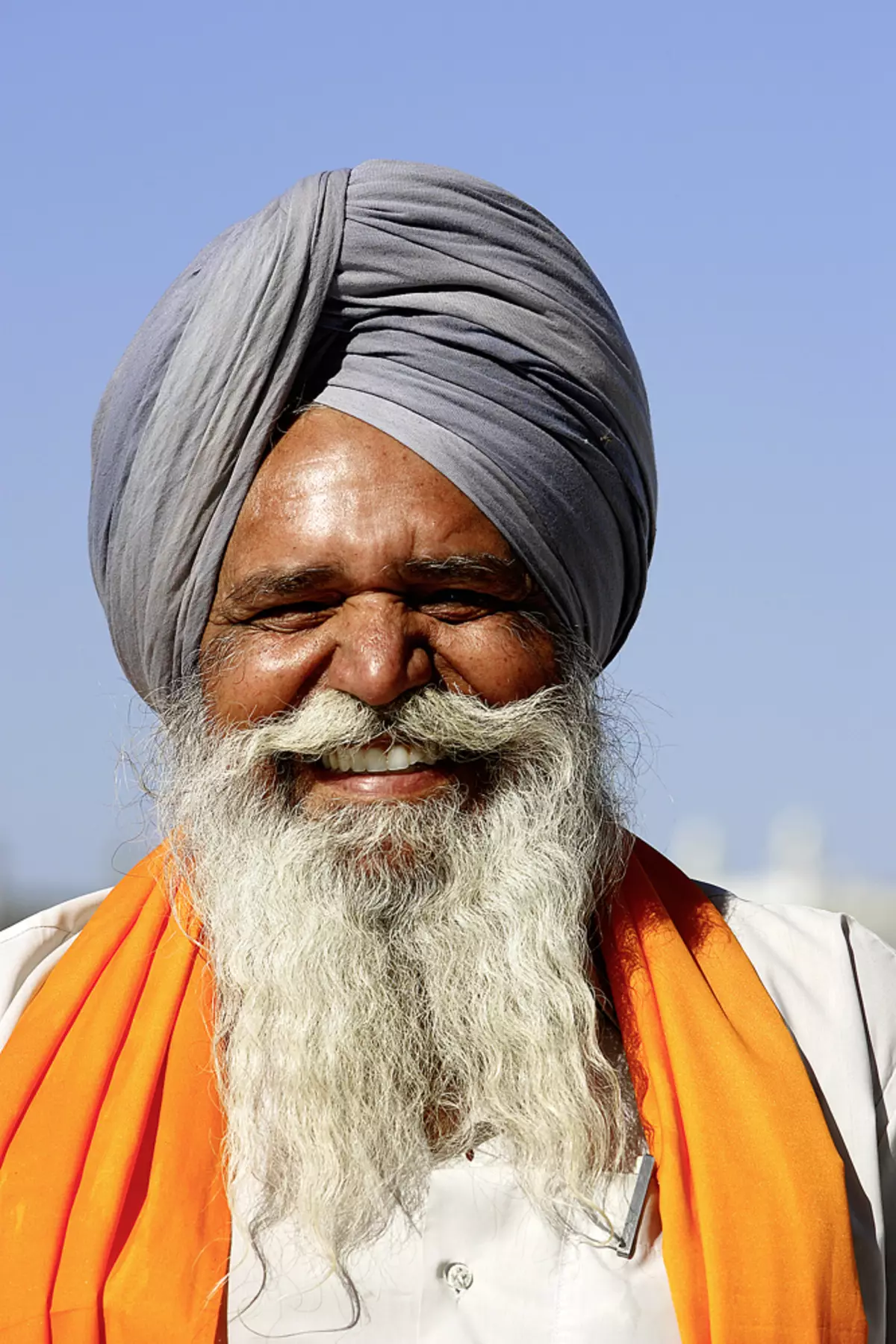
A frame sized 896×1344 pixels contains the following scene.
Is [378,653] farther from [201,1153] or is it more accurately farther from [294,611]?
[201,1153]

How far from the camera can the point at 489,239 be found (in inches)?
107

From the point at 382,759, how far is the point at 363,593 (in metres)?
0.25

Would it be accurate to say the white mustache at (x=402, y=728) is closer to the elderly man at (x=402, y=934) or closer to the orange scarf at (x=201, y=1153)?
the elderly man at (x=402, y=934)

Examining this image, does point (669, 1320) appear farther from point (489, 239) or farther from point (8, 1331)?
point (489, 239)

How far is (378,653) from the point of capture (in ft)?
8.03

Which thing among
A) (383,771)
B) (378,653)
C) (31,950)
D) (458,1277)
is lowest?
(458,1277)

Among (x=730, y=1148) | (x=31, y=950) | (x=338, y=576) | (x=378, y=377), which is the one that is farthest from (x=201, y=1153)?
(x=378, y=377)

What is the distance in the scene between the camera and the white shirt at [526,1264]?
228 cm

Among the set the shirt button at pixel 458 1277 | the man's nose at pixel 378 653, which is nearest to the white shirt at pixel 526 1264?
the shirt button at pixel 458 1277

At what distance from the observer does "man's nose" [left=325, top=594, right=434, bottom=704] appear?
8.01 feet

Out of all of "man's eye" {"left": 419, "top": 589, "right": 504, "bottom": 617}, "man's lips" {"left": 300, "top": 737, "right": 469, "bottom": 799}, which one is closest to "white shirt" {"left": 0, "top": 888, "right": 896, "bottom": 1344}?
"man's lips" {"left": 300, "top": 737, "right": 469, "bottom": 799}

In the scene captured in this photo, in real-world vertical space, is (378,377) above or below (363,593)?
above

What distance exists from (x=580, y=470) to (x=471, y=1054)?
0.96 m

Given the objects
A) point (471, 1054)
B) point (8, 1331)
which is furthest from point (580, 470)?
point (8, 1331)
